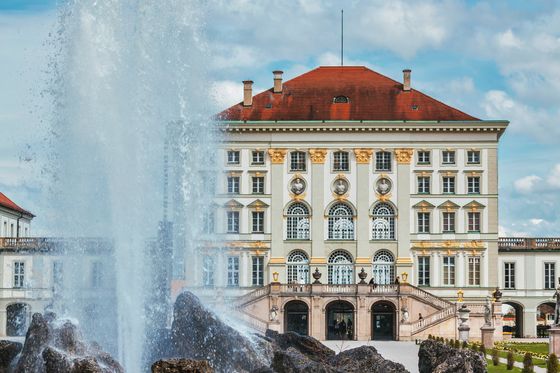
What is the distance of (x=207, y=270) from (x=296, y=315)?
6033 mm

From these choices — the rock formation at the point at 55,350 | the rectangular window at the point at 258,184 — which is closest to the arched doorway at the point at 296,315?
the rectangular window at the point at 258,184

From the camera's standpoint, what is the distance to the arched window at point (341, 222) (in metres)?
80.9

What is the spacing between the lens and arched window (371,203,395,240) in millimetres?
80812

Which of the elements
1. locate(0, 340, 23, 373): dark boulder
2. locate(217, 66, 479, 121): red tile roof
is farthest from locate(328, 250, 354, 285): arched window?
locate(0, 340, 23, 373): dark boulder

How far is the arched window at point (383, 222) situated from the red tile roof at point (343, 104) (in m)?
5.78

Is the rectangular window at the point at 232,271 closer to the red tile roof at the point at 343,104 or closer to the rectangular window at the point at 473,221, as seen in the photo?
the red tile roof at the point at 343,104

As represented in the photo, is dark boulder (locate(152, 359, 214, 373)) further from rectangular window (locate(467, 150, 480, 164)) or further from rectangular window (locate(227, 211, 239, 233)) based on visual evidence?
rectangular window (locate(467, 150, 480, 164))

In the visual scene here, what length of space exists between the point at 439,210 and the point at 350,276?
7050 mm

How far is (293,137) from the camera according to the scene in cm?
8100

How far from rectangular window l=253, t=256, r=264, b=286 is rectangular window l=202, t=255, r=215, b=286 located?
4.57 m

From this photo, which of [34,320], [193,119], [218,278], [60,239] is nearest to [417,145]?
[218,278]

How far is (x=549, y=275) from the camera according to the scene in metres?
81.8

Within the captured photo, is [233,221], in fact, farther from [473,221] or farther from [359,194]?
[473,221]

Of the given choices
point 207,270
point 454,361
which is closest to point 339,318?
point 207,270
